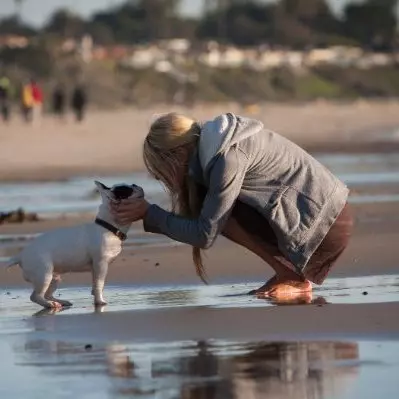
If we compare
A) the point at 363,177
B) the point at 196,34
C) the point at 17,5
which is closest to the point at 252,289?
the point at 363,177

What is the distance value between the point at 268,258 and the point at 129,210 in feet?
2.64

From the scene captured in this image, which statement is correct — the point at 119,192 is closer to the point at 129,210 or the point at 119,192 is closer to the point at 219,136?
the point at 129,210

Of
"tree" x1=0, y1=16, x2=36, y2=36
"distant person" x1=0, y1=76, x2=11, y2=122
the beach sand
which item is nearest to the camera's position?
the beach sand

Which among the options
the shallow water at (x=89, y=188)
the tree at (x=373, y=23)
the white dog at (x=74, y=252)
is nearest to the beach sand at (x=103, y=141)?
the shallow water at (x=89, y=188)

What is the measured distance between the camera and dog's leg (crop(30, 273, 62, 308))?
8.00 meters

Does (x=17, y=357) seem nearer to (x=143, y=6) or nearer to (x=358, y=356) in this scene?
(x=358, y=356)

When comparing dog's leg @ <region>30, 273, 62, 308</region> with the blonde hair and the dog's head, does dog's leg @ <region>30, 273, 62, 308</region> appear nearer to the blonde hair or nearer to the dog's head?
the dog's head

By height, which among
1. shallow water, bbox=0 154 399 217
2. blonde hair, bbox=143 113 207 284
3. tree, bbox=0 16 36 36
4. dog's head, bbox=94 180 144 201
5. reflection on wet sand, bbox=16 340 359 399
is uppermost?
blonde hair, bbox=143 113 207 284

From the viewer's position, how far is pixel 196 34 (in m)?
142

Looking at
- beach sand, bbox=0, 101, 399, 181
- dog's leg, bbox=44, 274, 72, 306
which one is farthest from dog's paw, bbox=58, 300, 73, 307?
beach sand, bbox=0, 101, 399, 181

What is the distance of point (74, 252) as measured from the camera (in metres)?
7.99

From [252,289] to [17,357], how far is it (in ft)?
7.28

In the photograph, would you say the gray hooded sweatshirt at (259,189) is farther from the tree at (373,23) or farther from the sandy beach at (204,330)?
the tree at (373,23)

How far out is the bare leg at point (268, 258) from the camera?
26.6ft
